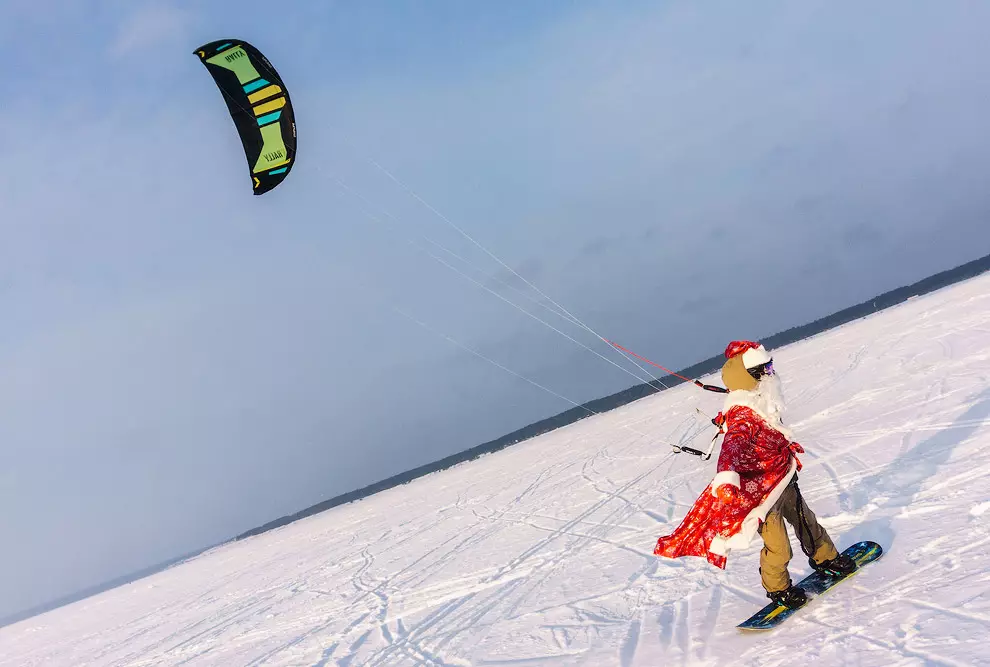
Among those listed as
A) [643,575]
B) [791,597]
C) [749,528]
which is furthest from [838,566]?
[643,575]

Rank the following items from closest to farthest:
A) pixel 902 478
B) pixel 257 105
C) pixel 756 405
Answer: pixel 756 405
pixel 902 478
pixel 257 105

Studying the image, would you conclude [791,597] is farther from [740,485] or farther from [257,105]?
[257,105]

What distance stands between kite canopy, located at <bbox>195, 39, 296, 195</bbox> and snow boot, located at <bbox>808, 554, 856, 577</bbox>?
7373mm

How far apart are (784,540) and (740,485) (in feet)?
1.40

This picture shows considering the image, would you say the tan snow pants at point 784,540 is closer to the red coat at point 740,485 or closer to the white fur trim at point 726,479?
the red coat at point 740,485

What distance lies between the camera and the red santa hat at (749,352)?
4562mm

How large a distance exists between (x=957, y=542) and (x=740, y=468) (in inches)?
58.9

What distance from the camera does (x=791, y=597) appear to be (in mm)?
4453

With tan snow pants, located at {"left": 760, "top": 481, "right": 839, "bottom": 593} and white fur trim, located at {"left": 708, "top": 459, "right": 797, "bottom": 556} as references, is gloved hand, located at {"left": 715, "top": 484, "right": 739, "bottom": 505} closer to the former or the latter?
white fur trim, located at {"left": 708, "top": 459, "right": 797, "bottom": 556}

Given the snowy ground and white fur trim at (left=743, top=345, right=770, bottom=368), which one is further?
white fur trim at (left=743, top=345, right=770, bottom=368)

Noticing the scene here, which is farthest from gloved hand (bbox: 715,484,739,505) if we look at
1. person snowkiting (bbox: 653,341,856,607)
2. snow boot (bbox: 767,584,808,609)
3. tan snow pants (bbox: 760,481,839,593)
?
snow boot (bbox: 767,584,808,609)

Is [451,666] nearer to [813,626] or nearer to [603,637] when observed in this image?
[603,637]

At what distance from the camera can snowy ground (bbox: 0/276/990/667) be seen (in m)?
4.20

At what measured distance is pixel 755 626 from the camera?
4.32m
